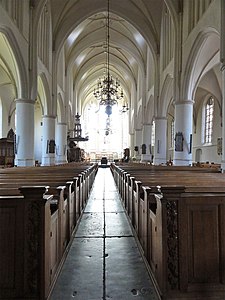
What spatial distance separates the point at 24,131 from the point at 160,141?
8682mm

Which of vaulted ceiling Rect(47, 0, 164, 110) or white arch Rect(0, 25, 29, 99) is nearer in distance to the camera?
white arch Rect(0, 25, 29, 99)

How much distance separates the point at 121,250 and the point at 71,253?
0.71 metres

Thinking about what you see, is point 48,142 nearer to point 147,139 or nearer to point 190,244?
point 147,139

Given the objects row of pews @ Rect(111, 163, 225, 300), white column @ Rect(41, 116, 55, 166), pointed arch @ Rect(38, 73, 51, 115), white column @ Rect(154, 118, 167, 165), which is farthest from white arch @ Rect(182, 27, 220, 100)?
row of pews @ Rect(111, 163, 225, 300)

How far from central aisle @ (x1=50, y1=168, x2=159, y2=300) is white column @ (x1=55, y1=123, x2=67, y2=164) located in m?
17.1

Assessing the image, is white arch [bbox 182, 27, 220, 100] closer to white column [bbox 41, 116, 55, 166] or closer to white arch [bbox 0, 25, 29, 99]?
white arch [bbox 0, 25, 29, 99]

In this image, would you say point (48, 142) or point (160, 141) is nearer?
point (48, 142)

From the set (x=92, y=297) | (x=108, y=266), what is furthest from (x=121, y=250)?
(x=92, y=297)

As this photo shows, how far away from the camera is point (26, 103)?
1380cm

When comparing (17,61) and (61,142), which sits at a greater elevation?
(17,61)

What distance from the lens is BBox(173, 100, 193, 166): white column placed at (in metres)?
14.1

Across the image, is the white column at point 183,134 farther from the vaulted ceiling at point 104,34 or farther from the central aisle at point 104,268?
the central aisle at point 104,268

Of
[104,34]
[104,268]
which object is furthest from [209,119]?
[104,268]

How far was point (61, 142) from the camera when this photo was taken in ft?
76.6
